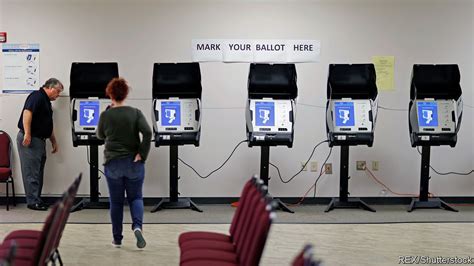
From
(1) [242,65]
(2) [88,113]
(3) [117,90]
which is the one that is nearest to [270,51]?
(1) [242,65]

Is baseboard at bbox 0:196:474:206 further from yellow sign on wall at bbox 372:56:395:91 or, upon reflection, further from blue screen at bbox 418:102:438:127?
yellow sign on wall at bbox 372:56:395:91

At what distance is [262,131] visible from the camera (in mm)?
6844

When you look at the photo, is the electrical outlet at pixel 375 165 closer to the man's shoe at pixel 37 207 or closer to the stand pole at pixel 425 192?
the stand pole at pixel 425 192

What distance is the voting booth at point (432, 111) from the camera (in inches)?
273

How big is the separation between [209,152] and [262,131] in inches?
38.0

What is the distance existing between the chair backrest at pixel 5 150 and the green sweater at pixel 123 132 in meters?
2.78

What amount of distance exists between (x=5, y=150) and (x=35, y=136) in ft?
1.81

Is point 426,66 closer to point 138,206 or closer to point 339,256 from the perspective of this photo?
point 339,256

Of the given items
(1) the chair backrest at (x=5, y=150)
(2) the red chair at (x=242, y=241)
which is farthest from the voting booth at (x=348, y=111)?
(1) the chair backrest at (x=5, y=150)

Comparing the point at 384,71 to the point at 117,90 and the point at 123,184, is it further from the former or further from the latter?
the point at 123,184

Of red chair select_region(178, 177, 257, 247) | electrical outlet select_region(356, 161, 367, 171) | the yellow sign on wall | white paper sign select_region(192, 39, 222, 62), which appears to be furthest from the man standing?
the yellow sign on wall

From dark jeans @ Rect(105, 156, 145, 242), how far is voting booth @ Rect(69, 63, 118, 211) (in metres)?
1.92

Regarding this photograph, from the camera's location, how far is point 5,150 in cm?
Result: 717

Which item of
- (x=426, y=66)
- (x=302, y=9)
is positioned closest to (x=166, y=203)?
(x=302, y=9)
